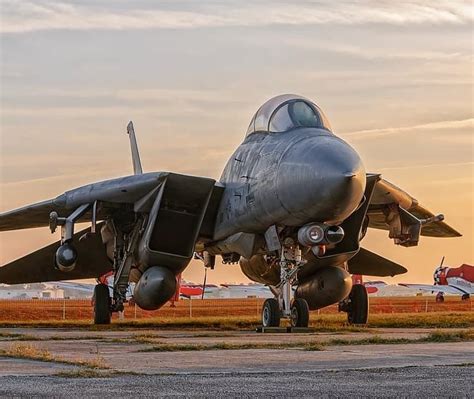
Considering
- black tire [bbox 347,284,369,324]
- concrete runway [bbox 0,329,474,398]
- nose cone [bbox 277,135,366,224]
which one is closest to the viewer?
concrete runway [bbox 0,329,474,398]

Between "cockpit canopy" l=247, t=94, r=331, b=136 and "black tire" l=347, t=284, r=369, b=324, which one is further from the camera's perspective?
"black tire" l=347, t=284, r=369, b=324

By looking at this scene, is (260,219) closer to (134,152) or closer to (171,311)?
(134,152)

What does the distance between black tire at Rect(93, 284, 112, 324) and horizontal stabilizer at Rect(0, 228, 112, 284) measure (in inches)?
73.4

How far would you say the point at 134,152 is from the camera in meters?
27.8

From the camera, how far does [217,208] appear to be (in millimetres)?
21922

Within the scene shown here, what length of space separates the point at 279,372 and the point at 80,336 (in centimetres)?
815

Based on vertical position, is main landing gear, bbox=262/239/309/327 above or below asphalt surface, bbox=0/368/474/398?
above

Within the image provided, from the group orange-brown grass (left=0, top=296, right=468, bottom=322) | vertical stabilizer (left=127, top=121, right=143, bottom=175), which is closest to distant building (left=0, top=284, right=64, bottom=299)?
orange-brown grass (left=0, top=296, right=468, bottom=322)

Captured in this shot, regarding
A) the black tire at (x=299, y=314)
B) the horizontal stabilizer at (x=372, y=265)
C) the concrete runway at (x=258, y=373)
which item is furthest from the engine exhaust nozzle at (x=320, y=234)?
the horizontal stabilizer at (x=372, y=265)

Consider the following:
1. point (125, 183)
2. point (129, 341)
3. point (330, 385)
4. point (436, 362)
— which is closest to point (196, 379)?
point (330, 385)

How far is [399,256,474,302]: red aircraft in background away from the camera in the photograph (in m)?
76.1

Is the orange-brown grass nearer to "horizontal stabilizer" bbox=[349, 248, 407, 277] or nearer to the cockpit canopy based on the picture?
"horizontal stabilizer" bbox=[349, 248, 407, 277]

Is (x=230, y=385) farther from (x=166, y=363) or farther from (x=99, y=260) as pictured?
(x=99, y=260)

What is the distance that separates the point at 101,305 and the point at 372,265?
Answer: 7.93 m
